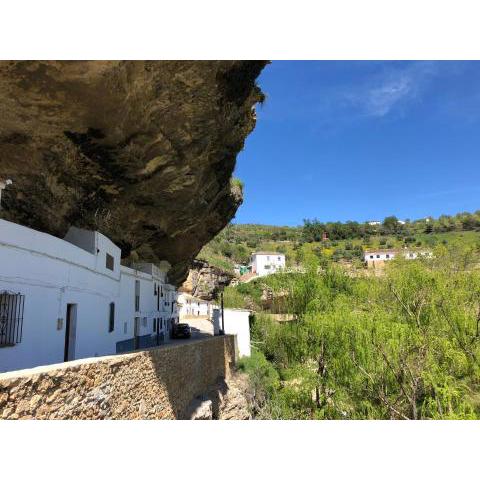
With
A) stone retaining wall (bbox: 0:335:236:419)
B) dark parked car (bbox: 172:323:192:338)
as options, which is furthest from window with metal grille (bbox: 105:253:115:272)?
dark parked car (bbox: 172:323:192:338)

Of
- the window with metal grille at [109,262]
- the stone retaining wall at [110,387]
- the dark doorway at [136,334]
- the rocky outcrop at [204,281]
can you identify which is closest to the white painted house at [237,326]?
the rocky outcrop at [204,281]

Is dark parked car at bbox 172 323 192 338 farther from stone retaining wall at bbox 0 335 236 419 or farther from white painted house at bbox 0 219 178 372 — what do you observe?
stone retaining wall at bbox 0 335 236 419

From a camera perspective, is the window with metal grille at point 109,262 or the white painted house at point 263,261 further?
the white painted house at point 263,261

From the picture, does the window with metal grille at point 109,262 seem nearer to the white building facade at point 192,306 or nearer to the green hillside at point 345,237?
the white building facade at point 192,306

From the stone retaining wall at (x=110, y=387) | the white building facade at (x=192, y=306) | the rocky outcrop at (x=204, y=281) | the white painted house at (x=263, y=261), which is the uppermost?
the white painted house at (x=263, y=261)

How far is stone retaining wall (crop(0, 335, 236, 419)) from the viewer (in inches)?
192

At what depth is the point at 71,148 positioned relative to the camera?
10.8m

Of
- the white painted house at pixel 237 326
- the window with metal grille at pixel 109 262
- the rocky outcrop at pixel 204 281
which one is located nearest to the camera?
the window with metal grille at pixel 109 262

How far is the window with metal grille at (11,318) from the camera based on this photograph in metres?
7.87

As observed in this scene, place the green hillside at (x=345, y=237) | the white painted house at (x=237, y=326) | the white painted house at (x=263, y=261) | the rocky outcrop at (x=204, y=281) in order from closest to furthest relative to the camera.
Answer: the white painted house at (x=237, y=326)
the rocky outcrop at (x=204, y=281)
the white painted house at (x=263, y=261)
the green hillside at (x=345, y=237)

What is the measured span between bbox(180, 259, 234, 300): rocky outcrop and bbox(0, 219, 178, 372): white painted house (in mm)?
23393

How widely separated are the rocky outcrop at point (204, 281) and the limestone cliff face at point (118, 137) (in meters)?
23.9
